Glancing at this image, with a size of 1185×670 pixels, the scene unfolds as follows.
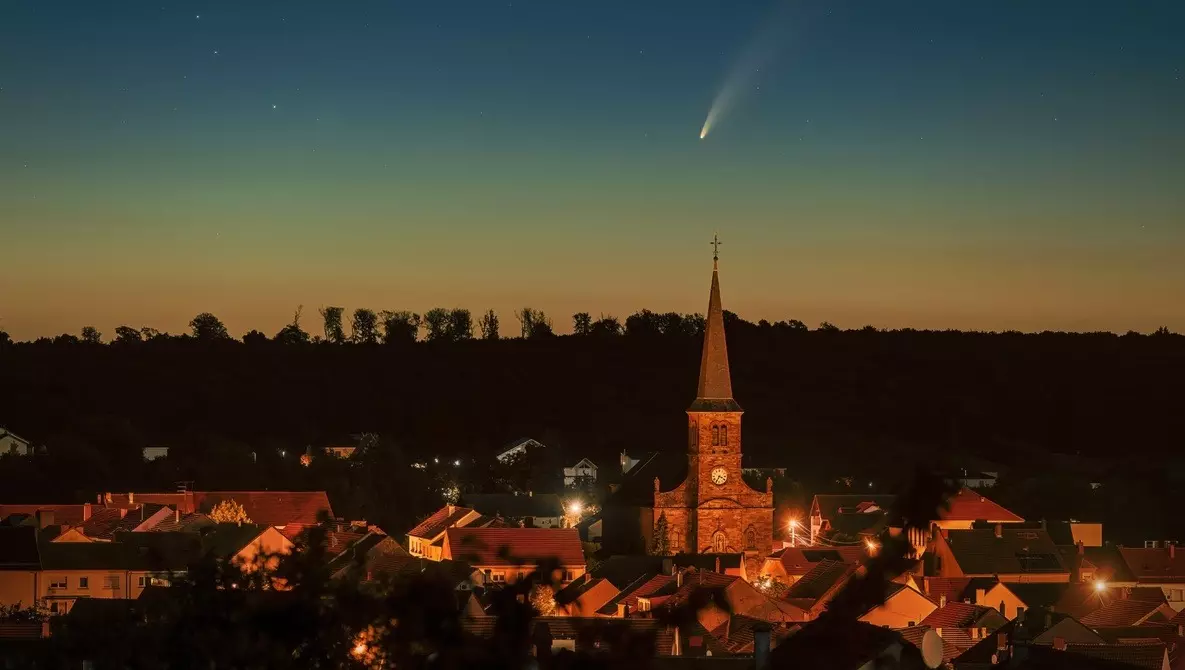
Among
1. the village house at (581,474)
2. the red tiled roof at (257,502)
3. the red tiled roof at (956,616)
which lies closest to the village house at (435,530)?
the red tiled roof at (257,502)

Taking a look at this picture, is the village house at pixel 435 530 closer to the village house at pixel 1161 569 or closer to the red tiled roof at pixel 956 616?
the red tiled roof at pixel 956 616

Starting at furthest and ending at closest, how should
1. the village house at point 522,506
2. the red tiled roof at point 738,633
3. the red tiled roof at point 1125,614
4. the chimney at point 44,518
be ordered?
1. the village house at point 522,506
2. the chimney at point 44,518
3. the red tiled roof at point 1125,614
4. the red tiled roof at point 738,633

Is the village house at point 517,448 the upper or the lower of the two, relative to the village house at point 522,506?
upper

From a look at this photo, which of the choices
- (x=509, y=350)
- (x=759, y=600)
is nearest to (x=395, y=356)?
(x=509, y=350)

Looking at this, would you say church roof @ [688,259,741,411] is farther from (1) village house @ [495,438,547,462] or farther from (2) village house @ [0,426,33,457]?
(1) village house @ [495,438,547,462]

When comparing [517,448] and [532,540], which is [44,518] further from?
[517,448]

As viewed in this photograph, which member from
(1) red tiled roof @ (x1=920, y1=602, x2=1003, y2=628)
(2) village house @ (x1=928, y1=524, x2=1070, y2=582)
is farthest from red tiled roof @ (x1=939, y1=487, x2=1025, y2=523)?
(1) red tiled roof @ (x1=920, y1=602, x2=1003, y2=628)
